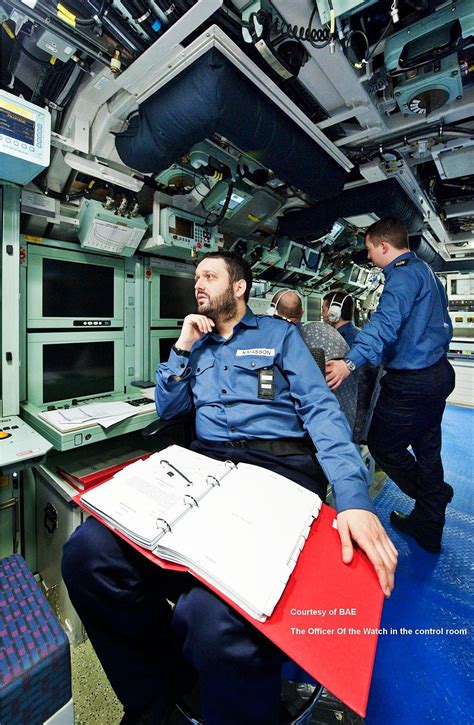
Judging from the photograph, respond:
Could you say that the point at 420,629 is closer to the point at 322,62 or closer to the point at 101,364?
the point at 101,364

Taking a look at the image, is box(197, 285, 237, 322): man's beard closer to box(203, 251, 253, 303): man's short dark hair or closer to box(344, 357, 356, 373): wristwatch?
box(203, 251, 253, 303): man's short dark hair

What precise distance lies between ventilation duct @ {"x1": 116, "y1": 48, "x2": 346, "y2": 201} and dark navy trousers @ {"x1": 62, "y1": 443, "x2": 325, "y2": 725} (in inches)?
65.7

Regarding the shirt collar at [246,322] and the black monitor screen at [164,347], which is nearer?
the shirt collar at [246,322]

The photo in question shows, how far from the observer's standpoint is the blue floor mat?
136 centimetres

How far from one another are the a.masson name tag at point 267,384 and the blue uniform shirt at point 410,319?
2.68 ft

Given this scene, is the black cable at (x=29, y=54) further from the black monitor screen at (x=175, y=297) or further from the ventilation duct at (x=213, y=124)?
the black monitor screen at (x=175, y=297)

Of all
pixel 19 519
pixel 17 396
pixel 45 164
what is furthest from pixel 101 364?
pixel 45 164

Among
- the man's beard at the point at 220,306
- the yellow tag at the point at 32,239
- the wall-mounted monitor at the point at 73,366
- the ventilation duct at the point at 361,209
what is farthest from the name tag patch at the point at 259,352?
the ventilation duct at the point at 361,209

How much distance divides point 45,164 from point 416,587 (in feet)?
10.8

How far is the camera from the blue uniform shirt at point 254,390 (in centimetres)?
143

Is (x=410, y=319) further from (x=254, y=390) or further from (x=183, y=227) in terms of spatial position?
(x=183, y=227)

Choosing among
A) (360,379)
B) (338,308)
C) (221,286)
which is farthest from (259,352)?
(338,308)

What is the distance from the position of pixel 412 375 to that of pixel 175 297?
7.17ft

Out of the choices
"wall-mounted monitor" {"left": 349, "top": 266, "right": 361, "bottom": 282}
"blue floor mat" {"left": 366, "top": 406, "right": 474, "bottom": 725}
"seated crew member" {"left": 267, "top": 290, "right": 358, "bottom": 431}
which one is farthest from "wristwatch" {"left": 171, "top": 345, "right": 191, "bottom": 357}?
"wall-mounted monitor" {"left": 349, "top": 266, "right": 361, "bottom": 282}
